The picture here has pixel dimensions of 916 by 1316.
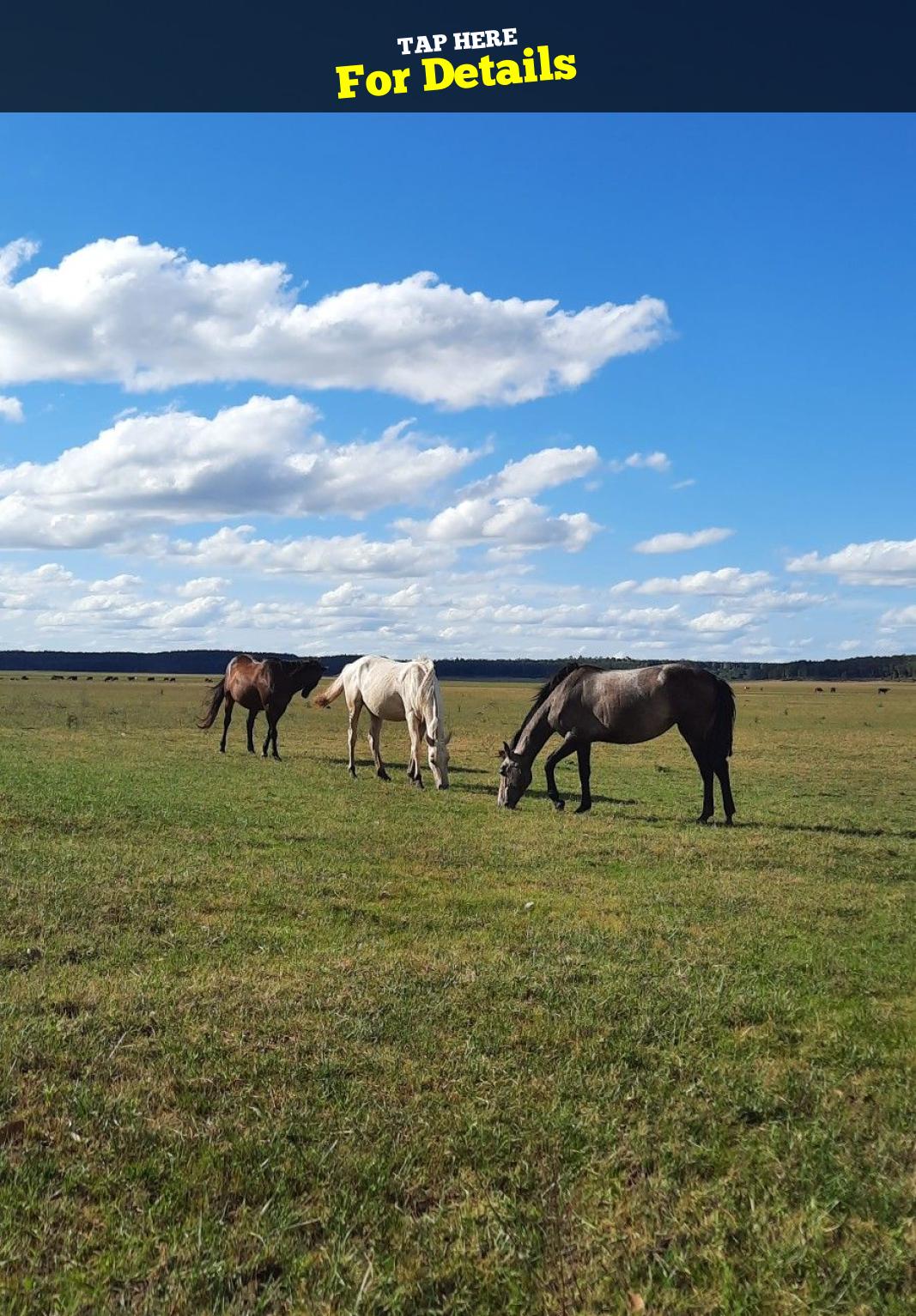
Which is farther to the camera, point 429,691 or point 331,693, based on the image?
point 331,693

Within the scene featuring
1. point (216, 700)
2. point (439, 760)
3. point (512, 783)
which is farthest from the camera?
point (216, 700)

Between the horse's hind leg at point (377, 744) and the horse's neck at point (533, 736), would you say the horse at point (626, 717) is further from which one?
the horse's hind leg at point (377, 744)

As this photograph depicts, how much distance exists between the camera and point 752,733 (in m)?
35.6

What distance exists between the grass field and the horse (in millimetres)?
3392

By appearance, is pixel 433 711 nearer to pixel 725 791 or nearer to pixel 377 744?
pixel 377 744

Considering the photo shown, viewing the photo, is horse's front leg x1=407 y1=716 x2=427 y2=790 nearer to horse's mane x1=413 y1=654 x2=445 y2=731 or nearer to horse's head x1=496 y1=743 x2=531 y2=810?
horse's mane x1=413 y1=654 x2=445 y2=731

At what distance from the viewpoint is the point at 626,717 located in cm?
1467

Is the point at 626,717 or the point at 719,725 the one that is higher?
the point at 626,717

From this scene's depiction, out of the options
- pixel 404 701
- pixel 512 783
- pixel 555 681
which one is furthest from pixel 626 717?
pixel 404 701

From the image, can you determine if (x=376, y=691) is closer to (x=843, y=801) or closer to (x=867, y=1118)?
(x=843, y=801)

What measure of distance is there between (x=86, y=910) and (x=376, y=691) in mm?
12047

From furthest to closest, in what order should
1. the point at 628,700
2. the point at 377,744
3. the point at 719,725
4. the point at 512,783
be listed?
1. the point at 377,744
2. the point at 512,783
3. the point at 628,700
4. the point at 719,725

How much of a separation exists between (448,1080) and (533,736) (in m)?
11.2
